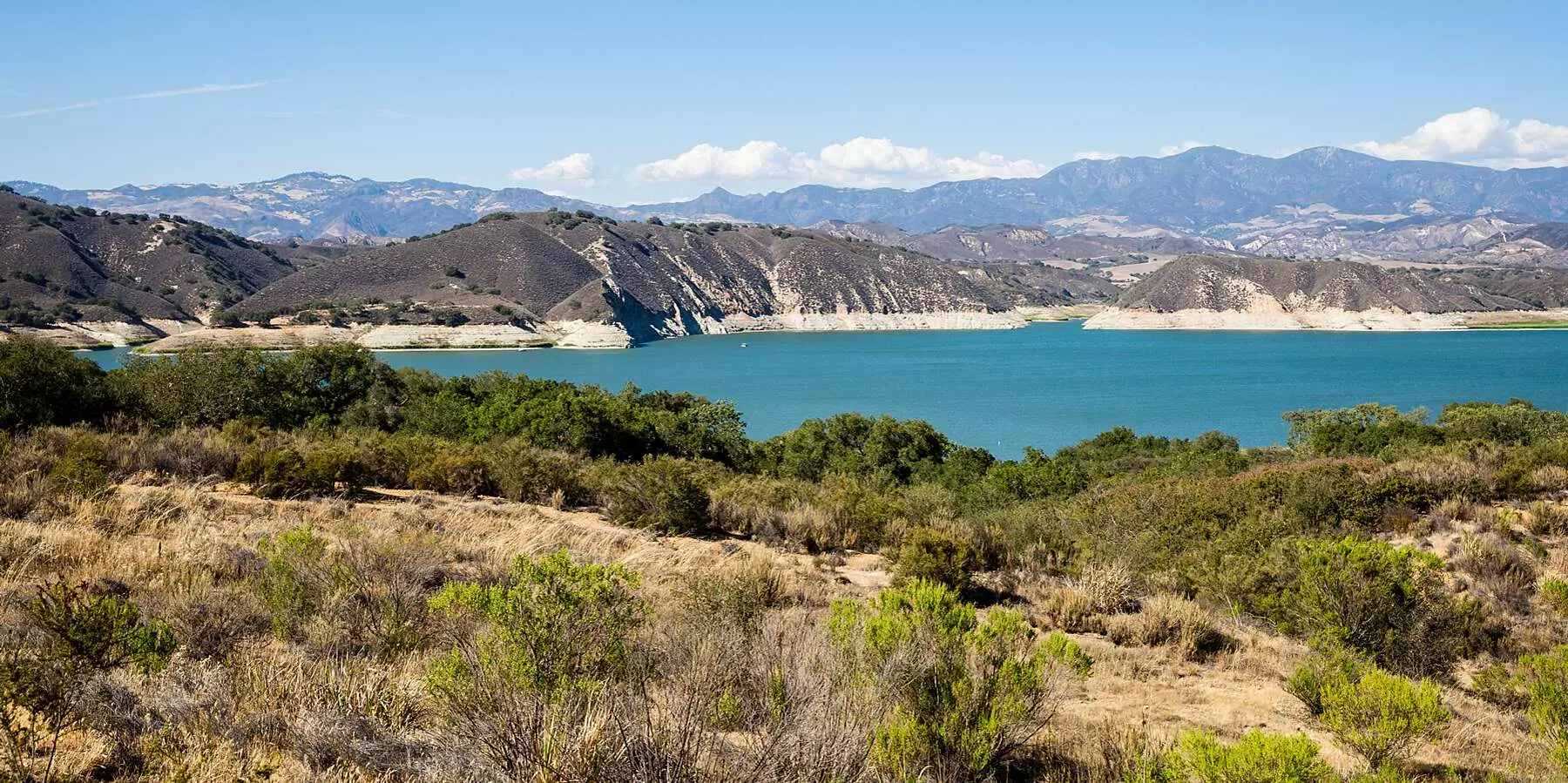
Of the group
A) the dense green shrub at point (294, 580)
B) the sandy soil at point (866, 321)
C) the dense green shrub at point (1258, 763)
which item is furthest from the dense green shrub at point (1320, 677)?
the sandy soil at point (866, 321)

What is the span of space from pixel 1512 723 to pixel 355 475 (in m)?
11.3

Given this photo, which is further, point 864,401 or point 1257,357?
point 1257,357

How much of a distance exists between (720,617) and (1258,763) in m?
2.98

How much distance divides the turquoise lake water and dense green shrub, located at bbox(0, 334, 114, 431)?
38.1 metres

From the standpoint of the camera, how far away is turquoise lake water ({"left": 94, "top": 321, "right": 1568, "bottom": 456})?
57531 mm

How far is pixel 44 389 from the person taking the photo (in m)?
13.9

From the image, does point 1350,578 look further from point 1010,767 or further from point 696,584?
point 696,584

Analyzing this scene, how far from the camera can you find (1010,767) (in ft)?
14.0

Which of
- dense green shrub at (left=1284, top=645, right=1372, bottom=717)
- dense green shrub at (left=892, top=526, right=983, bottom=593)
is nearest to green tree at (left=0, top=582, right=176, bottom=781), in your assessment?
dense green shrub at (left=892, top=526, right=983, bottom=593)

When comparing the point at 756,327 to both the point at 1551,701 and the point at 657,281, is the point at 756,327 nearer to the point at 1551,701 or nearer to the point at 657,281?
the point at 657,281

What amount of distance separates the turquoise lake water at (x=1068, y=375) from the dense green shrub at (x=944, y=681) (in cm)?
4178

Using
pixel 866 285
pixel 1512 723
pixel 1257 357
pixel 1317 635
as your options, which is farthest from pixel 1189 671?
pixel 866 285

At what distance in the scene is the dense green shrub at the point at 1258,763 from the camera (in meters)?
3.37

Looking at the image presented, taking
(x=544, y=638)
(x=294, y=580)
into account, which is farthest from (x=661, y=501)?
(x=544, y=638)
